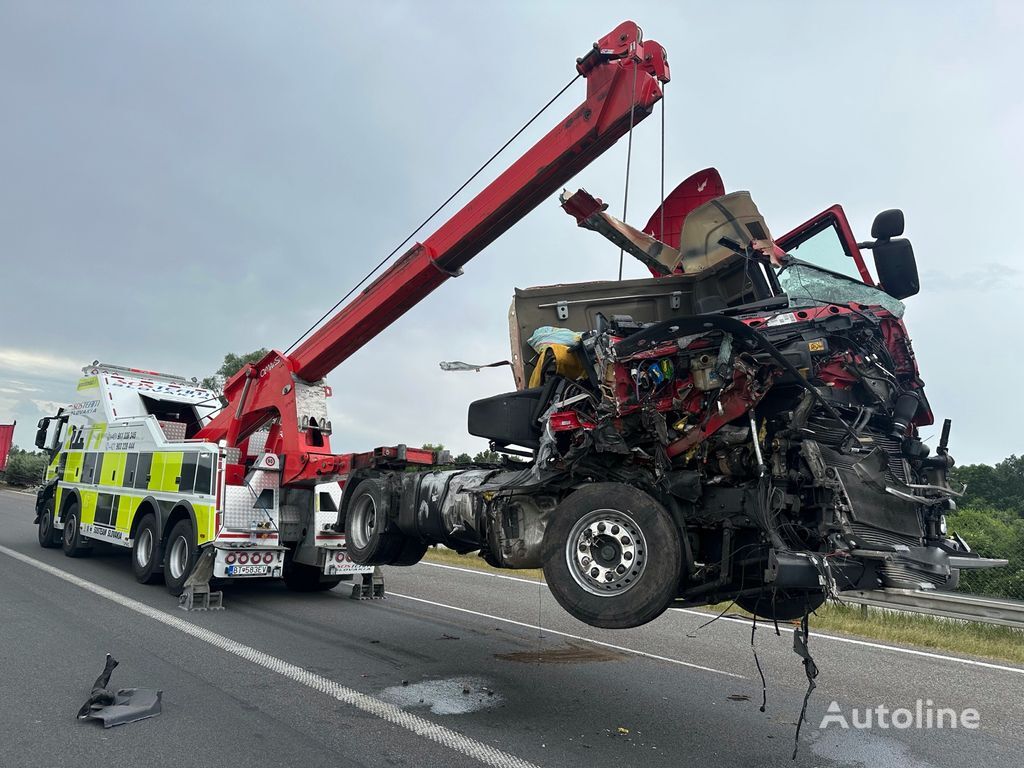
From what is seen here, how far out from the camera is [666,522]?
421 centimetres

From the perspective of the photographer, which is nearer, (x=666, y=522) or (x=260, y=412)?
(x=666, y=522)

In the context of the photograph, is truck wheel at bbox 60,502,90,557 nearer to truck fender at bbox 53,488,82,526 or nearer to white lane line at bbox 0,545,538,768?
truck fender at bbox 53,488,82,526

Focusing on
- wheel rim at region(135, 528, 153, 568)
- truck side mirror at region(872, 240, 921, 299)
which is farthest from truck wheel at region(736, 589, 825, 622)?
wheel rim at region(135, 528, 153, 568)

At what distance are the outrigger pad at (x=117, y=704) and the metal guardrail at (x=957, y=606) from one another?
27.2 feet

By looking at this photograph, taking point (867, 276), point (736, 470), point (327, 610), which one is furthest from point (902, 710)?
point (327, 610)

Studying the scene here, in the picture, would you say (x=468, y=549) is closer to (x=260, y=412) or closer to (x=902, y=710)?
(x=902, y=710)

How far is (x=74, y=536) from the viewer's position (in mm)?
12516

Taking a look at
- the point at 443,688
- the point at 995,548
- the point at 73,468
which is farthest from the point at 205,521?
the point at 995,548

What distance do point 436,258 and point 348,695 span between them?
4326 millimetres

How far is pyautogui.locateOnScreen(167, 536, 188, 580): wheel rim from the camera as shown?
9.46 m

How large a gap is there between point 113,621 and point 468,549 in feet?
13.9

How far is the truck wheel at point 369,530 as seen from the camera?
21.1ft

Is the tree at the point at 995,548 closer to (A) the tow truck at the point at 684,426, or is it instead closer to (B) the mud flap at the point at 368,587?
(A) the tow truck at the point at 684,426
